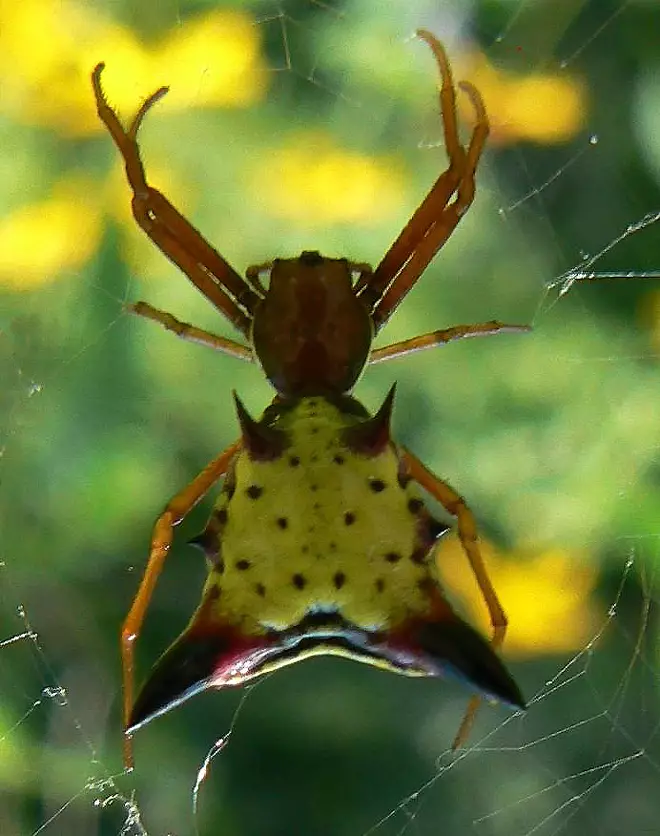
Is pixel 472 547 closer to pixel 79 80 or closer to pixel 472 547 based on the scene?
pixel 472 547

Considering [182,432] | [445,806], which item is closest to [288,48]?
[182,432]

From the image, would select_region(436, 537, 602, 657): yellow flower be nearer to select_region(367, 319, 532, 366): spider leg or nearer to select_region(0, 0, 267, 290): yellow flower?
select_region(367, 319, 532, 366): spider leg

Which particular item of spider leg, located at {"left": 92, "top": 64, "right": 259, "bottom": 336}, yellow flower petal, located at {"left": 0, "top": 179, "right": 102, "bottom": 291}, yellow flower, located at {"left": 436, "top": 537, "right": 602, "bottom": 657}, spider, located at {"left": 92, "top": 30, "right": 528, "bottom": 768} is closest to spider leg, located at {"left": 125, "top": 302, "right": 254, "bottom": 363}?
spider leg, located at {"left": 92, "top": 64, "right": 259, "bottom": 336}

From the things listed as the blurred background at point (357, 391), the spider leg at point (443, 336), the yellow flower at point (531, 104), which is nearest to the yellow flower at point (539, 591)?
the blurred background at point (357, 391)

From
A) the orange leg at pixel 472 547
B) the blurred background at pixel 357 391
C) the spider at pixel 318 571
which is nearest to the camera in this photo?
the spider at pixel 318 571

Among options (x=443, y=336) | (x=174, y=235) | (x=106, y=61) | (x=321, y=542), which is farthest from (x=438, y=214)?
(x=106, y=61)

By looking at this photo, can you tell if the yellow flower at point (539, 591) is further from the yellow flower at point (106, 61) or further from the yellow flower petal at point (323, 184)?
the yellow flower at point (106, 61)

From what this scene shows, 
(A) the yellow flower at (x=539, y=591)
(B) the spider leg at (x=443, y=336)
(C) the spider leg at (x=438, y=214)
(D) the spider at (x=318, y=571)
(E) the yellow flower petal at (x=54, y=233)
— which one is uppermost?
(E) the yellow flower petal at (x=54, y=233)
